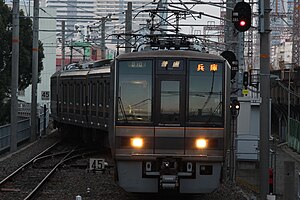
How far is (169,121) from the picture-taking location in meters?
12.0

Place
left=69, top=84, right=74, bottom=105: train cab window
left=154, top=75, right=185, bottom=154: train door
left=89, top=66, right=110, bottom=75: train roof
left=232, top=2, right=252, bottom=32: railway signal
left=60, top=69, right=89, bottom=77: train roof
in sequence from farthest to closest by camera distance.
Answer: left=69, top=84, right=74, bottom=105: train cab window < left=60, top=69, right=89, bottom=77: train roof < left=89, top=66, right=110, bottom=75: train roof < left=232, top=2, right=252, bottom=32: railway signal < left=154, top=75, right=185, bottom=154: train door

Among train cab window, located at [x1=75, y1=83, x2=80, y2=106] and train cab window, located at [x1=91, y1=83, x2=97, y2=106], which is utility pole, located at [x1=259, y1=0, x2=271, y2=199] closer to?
train cab window, located at [x1=91, y1=83, x2=97, y2=106]

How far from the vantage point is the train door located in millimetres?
11922

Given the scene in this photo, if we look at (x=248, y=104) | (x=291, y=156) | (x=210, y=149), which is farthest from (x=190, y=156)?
(x=291, y=156)

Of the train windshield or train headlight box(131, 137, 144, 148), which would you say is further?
the train windshield

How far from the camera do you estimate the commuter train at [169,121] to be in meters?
11.9

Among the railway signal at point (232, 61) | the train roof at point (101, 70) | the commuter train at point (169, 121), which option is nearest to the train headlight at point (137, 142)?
the commuter train at point (169, 121)

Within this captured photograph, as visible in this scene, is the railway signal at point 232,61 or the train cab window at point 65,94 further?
the train cab window at point 65,94

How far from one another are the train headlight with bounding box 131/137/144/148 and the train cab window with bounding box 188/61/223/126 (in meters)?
0.91

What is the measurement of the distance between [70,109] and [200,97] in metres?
14.4

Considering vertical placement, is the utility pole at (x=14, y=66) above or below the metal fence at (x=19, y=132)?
above

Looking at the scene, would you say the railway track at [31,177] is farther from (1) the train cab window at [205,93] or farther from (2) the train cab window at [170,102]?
(1) the train cab window at [205,93]

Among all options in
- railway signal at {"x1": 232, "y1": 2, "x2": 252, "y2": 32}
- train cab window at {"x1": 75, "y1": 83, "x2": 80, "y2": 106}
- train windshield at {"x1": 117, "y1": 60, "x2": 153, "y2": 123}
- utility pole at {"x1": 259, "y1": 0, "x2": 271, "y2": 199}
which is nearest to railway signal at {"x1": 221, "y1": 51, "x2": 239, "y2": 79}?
railway signal at {"x1": 232, "y1": 2, "x2": 252, "y2": 32}

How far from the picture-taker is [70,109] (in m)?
26.0
